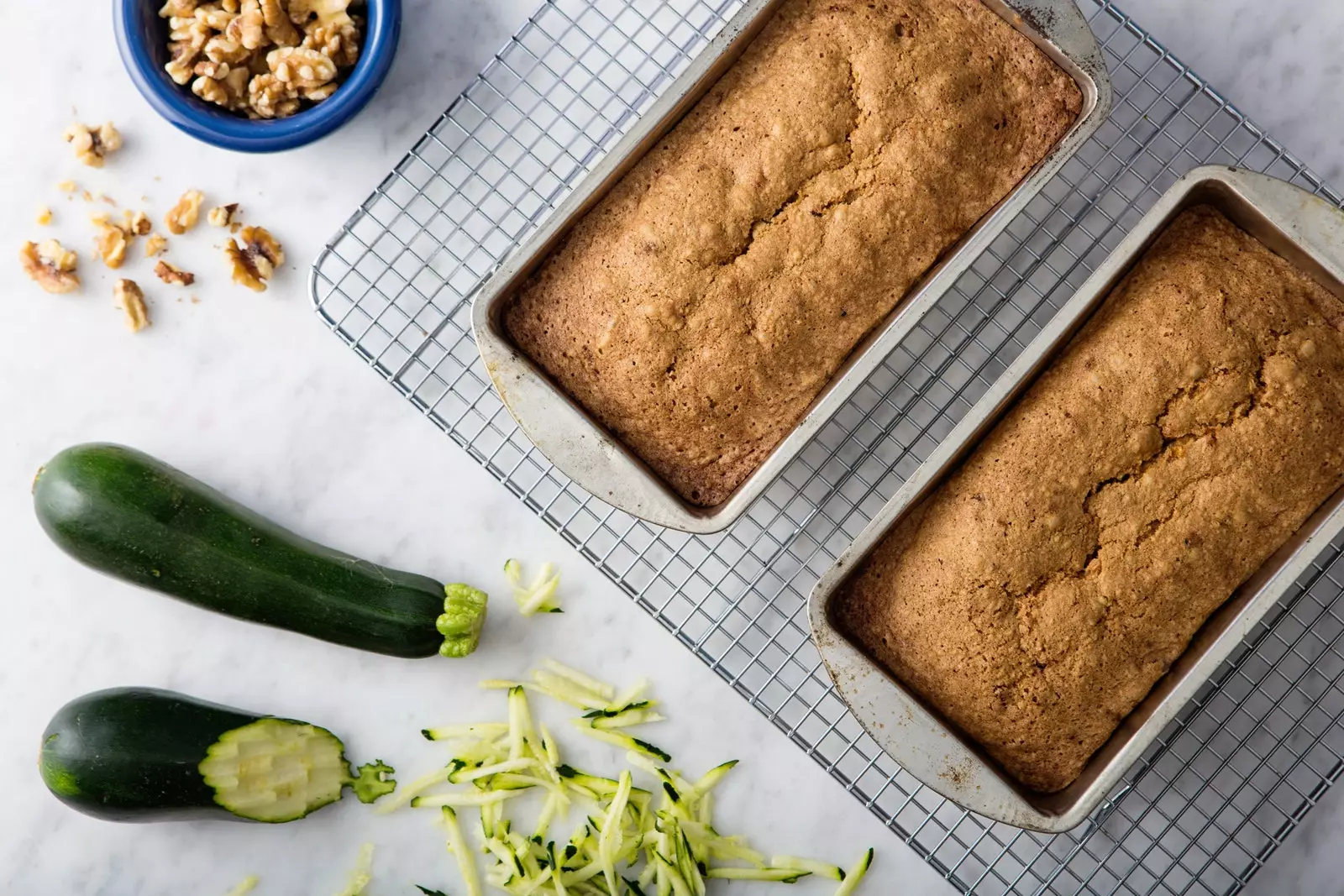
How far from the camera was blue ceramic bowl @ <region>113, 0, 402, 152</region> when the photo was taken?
2119mm

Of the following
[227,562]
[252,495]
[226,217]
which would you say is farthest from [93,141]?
[227,562]

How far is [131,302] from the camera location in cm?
246

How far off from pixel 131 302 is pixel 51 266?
0.70 feet

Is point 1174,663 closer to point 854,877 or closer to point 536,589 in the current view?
point 854,877

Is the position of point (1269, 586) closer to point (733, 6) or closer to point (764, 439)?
point (764, 439)

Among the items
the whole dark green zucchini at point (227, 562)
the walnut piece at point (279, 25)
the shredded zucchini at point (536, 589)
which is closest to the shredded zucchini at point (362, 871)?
the whole dark green zucchini at point (227, 562)

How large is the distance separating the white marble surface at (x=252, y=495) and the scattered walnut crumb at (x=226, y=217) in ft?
0.11

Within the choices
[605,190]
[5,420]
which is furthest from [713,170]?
[5,420]

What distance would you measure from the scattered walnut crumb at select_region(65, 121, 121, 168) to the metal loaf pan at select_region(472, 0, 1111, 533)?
1.13 metres

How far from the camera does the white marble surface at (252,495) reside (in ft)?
7.98

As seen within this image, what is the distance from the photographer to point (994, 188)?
2.07m

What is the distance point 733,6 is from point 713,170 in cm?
53

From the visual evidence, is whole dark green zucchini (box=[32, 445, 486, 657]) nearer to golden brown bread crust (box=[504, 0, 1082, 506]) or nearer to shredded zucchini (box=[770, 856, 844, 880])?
golden brown bread crust (box=[504, 0, 1082, 506])

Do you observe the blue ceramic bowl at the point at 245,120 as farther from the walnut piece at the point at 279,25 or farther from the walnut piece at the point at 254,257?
the walnut piece at the point at 254,257
